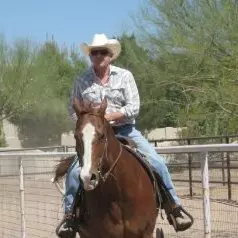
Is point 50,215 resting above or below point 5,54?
below

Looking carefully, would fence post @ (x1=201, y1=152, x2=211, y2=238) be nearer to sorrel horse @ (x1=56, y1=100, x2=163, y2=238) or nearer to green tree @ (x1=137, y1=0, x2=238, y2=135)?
sorrel horse @ (x1=56, y1=100, x2=163, y2=238)

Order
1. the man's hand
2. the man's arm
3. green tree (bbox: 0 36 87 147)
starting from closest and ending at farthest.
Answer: the man's hand
the man's arm
green tree (bbox: 0 36 87 147)

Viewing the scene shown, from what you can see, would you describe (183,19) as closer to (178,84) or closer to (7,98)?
(178,84)

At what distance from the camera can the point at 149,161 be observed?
6.18 meters

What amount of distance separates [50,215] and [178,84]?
41.2ft

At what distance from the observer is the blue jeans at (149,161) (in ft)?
19.9

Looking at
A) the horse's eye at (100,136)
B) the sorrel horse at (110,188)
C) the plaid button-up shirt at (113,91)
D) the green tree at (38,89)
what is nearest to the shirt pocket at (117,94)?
the plaid button-up shirt at (113,91)

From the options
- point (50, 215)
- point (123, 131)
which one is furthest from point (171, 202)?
point (50, 215)

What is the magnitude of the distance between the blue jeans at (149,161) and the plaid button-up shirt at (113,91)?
0.68ft

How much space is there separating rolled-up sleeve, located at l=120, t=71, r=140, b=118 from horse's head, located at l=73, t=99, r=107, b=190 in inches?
28.6

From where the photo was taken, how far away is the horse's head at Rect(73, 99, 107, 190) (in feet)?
15.7

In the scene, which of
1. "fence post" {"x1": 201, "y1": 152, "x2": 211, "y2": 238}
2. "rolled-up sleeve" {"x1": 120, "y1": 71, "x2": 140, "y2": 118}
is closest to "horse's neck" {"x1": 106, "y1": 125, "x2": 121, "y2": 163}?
"rolled-up sleeve" {"x1": 120, "y1": 71, "x2": 140, "y2": 118}

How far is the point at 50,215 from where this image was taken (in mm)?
9117

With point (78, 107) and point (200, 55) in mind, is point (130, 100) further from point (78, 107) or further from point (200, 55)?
point (200, 55)
